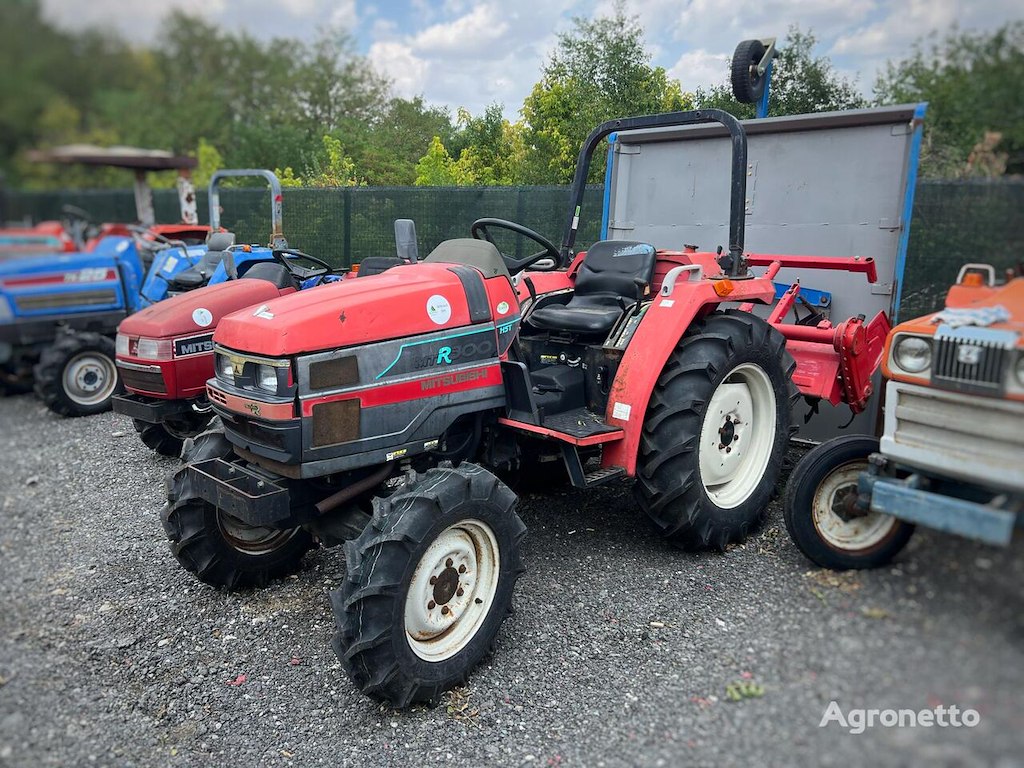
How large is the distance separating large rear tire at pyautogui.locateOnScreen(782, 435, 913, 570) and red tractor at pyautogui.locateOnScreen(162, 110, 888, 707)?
A: 62cm

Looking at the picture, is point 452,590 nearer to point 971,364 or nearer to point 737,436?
point 737,436

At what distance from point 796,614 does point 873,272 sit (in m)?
3.02

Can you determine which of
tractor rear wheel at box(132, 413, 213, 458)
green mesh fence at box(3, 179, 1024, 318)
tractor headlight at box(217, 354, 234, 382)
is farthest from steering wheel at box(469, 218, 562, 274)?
tractor rear wheel at box(132, 413, 213, 458)

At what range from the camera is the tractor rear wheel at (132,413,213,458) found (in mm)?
5125

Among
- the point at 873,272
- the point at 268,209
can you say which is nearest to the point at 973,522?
the point at 873,272

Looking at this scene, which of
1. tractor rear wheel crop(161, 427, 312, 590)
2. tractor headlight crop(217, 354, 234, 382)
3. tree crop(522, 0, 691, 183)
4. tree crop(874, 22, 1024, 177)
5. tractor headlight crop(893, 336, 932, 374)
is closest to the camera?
tree crop(874, 22, 1024, 177)

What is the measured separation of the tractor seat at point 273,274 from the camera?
5.24 m

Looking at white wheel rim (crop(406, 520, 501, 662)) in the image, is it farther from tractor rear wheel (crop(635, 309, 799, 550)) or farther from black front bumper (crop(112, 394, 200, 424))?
black front bumper (crop(112, 394, 200, 424))

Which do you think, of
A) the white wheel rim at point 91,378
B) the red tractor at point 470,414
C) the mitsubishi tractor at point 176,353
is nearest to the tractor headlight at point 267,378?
the red tractor at point 470,414

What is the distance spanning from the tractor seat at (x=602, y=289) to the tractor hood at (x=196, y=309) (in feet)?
7.32

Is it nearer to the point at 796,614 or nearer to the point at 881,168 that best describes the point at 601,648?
the point at 796,614

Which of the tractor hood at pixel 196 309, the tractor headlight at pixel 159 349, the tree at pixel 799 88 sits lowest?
the tractor headlight at pixel 159 349

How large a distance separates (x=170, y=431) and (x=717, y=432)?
3728mm

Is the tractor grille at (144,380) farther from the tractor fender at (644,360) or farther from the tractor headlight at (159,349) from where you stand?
the tractor fender at (644,360)
